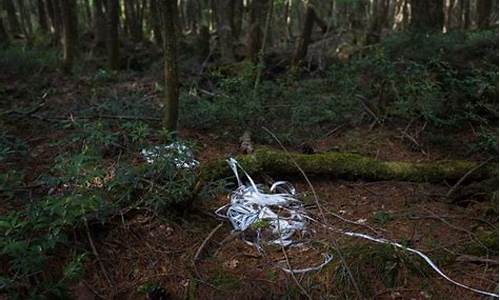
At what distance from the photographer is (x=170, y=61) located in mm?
4816

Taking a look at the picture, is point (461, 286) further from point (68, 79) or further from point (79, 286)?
point (68, 79)

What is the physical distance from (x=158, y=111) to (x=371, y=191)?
10.6 feet

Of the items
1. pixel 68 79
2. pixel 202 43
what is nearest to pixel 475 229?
pixel 68 79

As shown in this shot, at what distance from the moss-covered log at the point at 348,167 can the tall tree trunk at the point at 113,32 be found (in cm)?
670

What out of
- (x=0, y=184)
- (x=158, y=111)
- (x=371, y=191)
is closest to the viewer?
(x=0, y=184)

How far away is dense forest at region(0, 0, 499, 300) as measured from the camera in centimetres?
310

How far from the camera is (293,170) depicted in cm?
465

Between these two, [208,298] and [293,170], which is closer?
[208,298]

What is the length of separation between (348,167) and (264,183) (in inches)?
33.1

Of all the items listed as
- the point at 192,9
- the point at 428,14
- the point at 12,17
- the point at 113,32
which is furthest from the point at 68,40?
the point at 192,9

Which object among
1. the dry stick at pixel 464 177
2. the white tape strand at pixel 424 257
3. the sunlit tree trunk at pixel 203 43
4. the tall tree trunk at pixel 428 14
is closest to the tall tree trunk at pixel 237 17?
the sunlit tree trunk at pixel 203 43

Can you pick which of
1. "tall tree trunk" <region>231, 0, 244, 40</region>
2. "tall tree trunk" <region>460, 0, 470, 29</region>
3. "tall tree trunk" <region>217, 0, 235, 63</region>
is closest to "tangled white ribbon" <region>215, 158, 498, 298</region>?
"tall tree trunk" <region>217, 0, 235, 63</region>

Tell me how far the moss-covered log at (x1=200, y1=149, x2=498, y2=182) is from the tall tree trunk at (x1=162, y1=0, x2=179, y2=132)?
1.00 meters

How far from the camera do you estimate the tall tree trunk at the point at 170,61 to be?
15.2 feet
